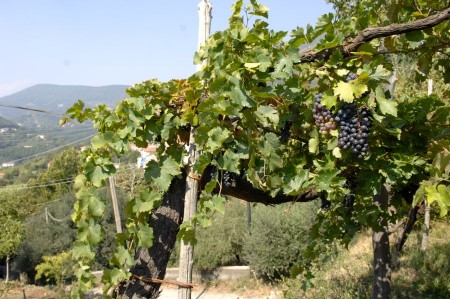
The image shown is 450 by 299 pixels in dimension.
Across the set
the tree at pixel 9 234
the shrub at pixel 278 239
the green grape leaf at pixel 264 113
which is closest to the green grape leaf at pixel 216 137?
the green grape leaf at pixel 264 113

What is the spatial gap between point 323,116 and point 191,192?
0.72 meters

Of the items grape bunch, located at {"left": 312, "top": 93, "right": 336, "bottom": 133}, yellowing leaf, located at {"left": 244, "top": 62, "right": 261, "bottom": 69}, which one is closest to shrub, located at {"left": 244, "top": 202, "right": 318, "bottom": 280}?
grape bunch, located at {"left": 312, "top": 93, "right": 336, "bottom": 133}

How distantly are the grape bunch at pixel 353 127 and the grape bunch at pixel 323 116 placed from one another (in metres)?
0.08

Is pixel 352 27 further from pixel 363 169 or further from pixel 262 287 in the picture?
pixel 262 287

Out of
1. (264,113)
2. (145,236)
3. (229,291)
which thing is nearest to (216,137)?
(264,113)

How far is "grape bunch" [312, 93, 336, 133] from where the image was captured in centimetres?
189

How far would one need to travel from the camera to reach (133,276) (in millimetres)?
2117

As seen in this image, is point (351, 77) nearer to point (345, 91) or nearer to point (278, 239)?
point (345, 91)

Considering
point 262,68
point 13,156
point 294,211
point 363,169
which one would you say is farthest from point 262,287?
point 13,156

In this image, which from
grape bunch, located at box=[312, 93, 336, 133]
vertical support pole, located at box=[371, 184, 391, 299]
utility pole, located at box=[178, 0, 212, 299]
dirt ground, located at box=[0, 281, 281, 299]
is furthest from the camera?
dirt ground, located at box=[0, 281, 281, 299]

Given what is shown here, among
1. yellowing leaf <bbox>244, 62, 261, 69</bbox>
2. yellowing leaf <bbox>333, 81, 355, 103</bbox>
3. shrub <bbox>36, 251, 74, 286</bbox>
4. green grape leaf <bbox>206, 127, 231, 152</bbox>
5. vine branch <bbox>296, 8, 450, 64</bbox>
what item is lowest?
shrub <bbox>36, 251, 74, 286</bbox>

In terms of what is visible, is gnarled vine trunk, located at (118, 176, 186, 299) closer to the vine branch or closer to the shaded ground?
the vine branch

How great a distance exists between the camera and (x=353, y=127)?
1.80 meters

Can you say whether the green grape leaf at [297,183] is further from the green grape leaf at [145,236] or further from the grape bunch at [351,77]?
the green grape leaf at [145,236]
